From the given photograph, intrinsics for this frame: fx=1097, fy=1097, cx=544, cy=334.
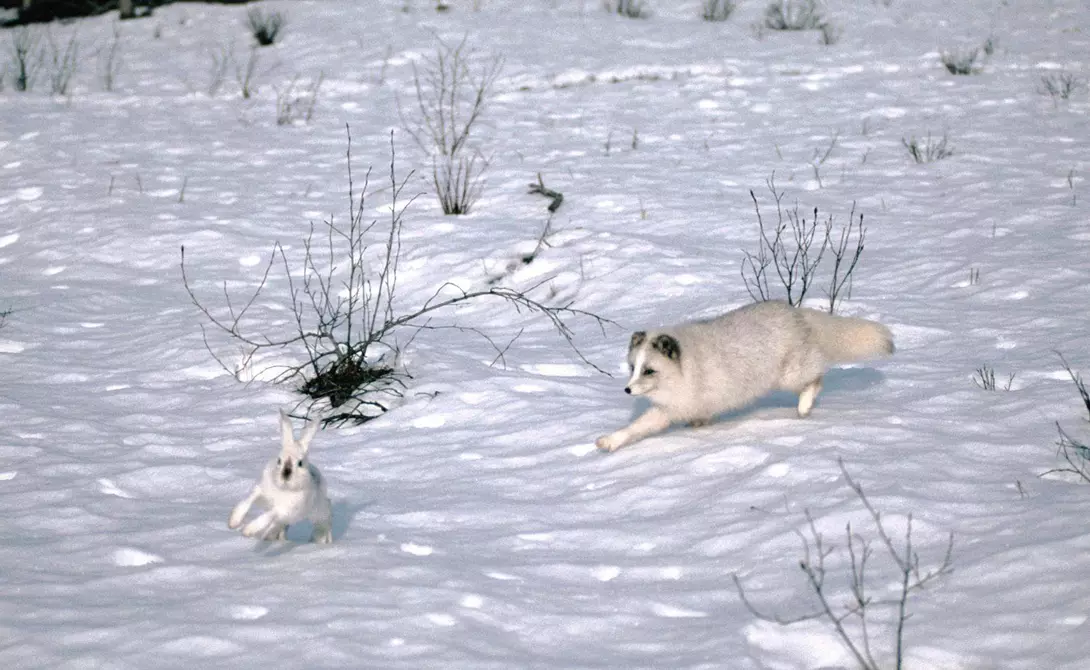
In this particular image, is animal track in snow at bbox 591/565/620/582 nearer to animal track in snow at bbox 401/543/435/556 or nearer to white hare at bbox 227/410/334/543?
animal track in snow at bbox 401/543/435/556

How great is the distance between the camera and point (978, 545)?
11.3ft

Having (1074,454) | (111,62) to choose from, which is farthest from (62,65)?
(1074,454)

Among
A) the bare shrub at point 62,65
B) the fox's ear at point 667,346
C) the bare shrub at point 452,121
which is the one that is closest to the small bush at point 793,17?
the bare shrub at point 452,121

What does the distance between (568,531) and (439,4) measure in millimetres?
12490

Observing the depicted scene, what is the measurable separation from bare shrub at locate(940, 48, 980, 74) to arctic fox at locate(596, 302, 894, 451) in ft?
27.2

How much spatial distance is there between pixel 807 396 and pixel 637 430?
2.59ft

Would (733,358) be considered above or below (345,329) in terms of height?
above

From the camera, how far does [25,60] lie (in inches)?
495

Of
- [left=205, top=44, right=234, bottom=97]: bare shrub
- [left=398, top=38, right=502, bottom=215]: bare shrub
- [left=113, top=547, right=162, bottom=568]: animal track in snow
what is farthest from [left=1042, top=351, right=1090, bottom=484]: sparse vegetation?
[left=205, top=44, right=234, bottom=97]: bare shrub

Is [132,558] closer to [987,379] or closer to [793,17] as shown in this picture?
[987,379]

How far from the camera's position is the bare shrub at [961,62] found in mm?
11953

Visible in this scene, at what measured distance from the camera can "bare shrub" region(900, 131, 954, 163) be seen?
9.06m

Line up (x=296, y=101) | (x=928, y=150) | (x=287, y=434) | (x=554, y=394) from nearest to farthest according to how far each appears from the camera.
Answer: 1. (x=287, y=434)
2. (x=554, y=394)
3. (x=928, y=150)
4. (x=296, y=101)

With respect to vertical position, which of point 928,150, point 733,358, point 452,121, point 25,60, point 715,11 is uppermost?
point 715,11
